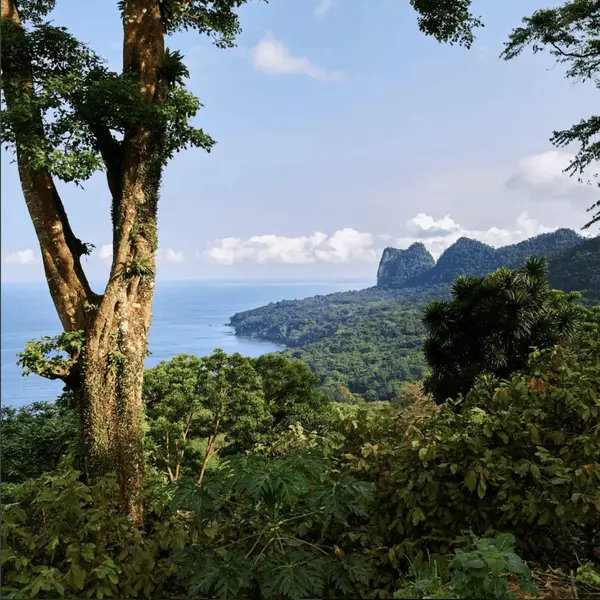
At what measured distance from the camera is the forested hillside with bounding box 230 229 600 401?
3603 cm

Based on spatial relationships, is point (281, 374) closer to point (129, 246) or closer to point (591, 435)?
point (129, 246)

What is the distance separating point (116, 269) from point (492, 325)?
9.06 meters

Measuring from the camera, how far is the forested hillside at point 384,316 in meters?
36.0

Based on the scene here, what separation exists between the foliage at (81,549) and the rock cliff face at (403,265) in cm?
8913

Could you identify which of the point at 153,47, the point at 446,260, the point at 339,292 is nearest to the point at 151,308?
the point at 153,47

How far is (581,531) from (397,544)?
0.83m

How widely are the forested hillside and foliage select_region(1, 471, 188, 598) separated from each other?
11.7m

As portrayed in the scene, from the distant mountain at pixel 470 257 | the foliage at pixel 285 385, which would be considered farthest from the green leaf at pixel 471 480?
the distant mountain at pixel 470 257

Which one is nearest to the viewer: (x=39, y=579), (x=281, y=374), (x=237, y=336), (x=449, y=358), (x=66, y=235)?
(x=39, y=579)

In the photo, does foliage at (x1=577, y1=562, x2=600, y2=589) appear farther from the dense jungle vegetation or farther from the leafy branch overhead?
the leafy branch overhead

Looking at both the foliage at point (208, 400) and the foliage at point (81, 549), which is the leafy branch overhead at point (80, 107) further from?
the foliage at point (208, 400)

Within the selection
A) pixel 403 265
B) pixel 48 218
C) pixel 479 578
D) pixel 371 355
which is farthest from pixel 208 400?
pixel 403 265

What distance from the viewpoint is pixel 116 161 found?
4.82 metres

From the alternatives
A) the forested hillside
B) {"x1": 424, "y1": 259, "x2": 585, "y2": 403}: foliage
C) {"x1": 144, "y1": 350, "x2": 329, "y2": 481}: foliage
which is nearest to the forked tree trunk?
{"x1": 424, "y1": 259, "x2": 585, "y2": 403}: foliage
